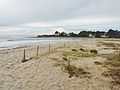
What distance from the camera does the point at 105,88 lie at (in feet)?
37.7

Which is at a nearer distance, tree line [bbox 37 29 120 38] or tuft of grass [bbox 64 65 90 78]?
tuft of grass [bbox 64 65 90 78]

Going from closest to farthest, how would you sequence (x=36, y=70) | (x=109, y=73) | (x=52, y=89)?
(x=52, y=89), (x=109, y=73), (x=36, y=70)

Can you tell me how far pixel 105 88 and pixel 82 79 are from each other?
1.54 m

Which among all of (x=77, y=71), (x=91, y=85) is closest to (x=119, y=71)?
(x=77, y=71)

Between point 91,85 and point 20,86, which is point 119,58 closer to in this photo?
point 91,85

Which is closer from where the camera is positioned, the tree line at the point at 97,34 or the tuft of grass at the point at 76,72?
the tuft of grass at the point at 76,72

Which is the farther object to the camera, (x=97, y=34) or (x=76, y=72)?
(x=97, y=34)

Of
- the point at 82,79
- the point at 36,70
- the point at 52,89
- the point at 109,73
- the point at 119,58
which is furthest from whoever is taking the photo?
the point at 119,58

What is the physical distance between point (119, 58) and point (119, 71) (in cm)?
476

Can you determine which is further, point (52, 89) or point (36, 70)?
point (36, 70)

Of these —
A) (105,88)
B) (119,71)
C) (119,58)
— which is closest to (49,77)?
(105,88)

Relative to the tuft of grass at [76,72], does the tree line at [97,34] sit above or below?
below

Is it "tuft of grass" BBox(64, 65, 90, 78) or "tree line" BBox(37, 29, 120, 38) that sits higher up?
"tuft of grass" BBox(64, 65, 90, 78)

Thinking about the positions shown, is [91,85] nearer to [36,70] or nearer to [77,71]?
[77,71]
